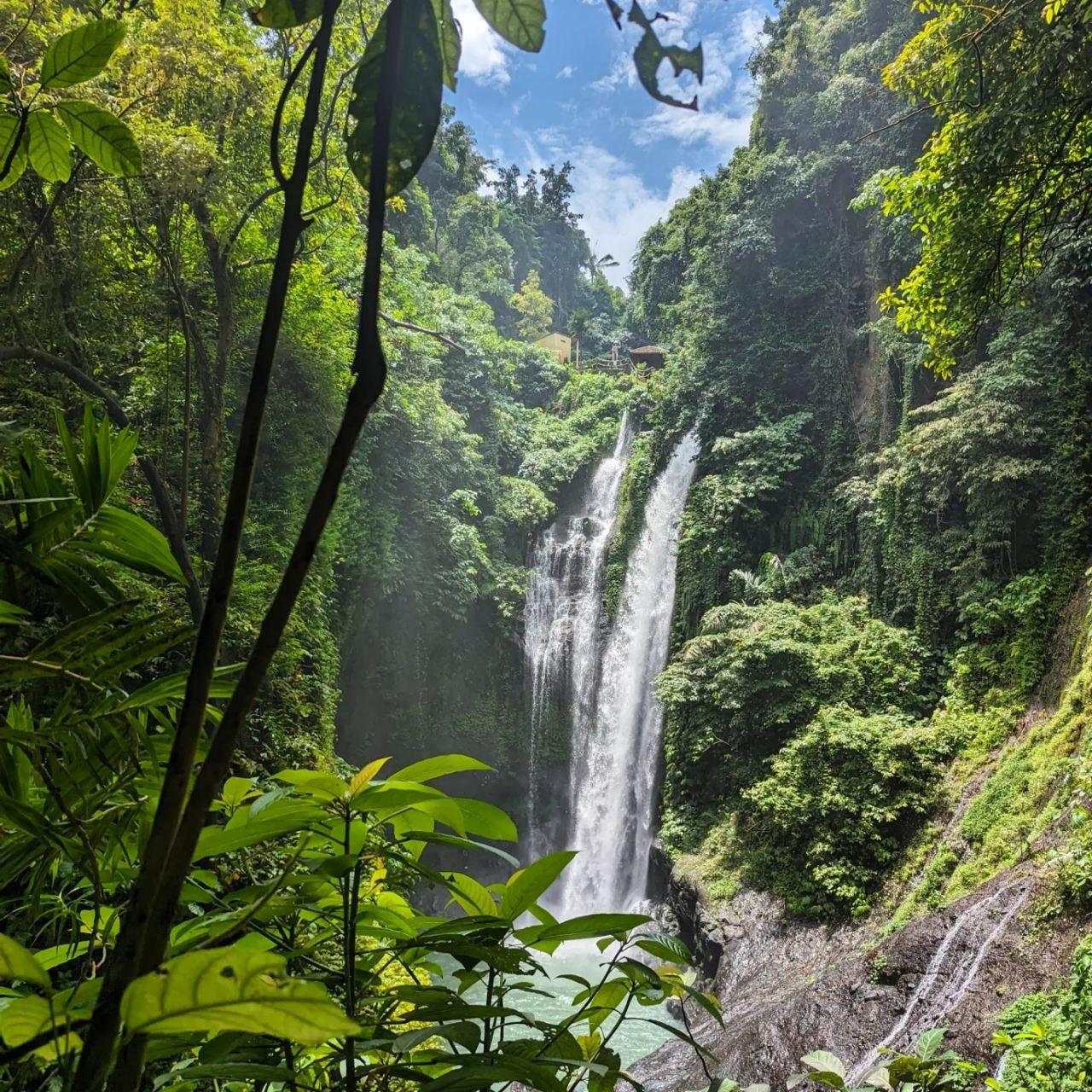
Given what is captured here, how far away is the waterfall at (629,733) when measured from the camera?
9.13 m

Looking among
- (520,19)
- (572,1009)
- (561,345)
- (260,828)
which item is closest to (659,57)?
(520,19)

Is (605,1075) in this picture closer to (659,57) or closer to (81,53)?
(659,57)

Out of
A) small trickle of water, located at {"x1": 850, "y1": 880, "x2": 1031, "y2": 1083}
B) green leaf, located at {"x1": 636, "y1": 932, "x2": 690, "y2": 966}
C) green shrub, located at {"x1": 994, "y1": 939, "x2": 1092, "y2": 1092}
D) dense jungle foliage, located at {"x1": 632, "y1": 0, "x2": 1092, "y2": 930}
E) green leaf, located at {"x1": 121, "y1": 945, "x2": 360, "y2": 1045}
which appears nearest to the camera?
green leaf, located at {"x1": 121, "y1": 945, "x2": 360, "y2": 1045}

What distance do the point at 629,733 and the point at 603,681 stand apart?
0.90 m

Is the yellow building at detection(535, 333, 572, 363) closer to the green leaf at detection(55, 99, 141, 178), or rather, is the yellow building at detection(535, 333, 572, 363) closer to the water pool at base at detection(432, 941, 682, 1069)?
the water pool at base at detection(432, 941, 682, 1069)

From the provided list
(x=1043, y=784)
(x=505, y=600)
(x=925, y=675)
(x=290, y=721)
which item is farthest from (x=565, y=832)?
(x=1043, y=784)

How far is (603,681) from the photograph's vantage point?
10.5 meters

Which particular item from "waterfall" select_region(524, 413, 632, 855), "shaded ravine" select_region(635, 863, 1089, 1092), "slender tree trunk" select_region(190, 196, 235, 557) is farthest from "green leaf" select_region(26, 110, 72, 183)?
"waterfall" select_region(524, 413, 632, 855)

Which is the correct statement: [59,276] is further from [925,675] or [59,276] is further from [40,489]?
[925,675]

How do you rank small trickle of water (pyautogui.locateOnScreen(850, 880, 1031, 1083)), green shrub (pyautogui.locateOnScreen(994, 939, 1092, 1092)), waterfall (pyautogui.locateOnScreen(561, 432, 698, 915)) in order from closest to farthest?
green shrub (pyautogui.locateOnScreen(994, 939, 1092, 1092)), small trickle of water (pyautogui.locateOnScreen(850, 880, 1031, 1083)), waterfall (pyautogui.locateOnScreen(561, 432, 698, 915))

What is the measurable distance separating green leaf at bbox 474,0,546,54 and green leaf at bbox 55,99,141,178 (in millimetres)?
259

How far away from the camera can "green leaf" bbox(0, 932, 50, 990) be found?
207mm

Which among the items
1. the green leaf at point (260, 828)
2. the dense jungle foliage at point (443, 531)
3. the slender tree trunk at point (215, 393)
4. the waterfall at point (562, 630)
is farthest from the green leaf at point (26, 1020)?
the waterfall at point (562, 630)

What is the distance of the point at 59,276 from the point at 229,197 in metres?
1.07
